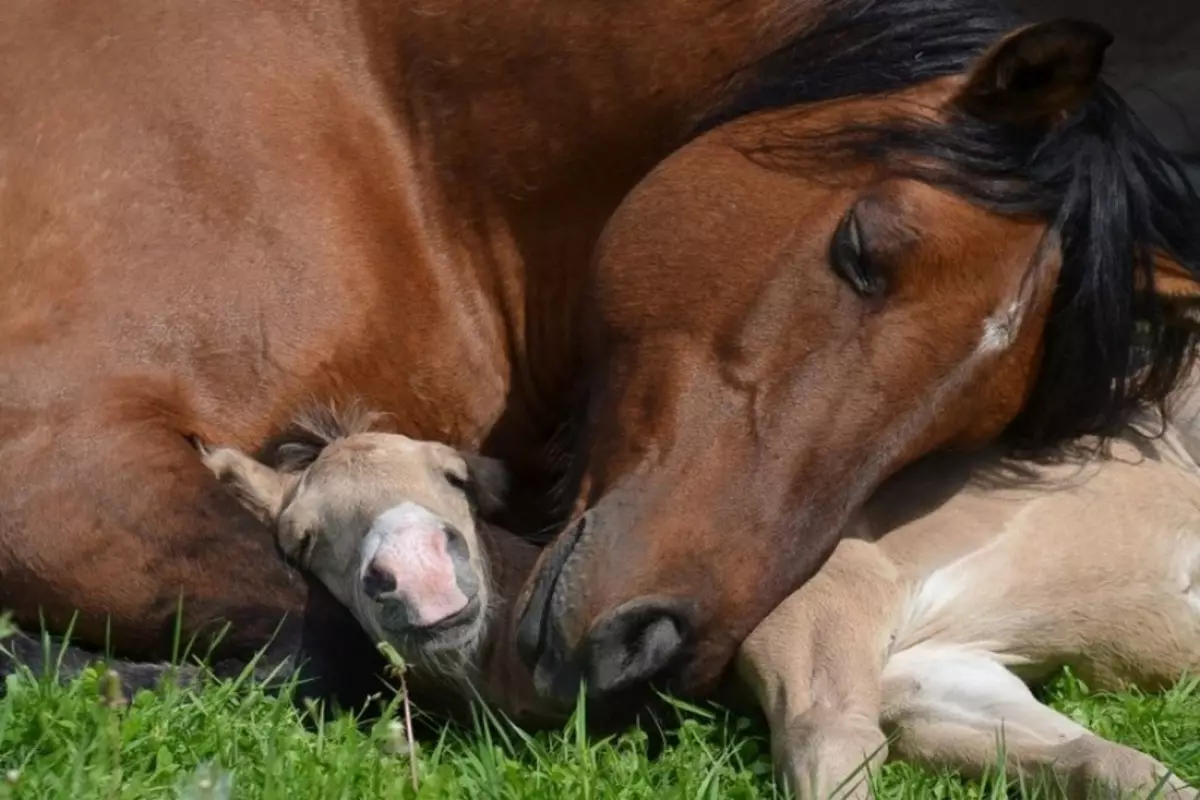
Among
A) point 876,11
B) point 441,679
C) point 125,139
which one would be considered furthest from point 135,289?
point 876,11

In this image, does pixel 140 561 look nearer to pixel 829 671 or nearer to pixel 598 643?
pixel 598 643

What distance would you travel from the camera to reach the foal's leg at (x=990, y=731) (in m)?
2.30

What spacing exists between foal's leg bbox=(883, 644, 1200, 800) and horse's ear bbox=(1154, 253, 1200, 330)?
67cm

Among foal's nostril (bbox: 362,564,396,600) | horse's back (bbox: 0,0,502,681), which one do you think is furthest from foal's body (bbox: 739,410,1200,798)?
horse's back (bbox: 0,0,502,681)

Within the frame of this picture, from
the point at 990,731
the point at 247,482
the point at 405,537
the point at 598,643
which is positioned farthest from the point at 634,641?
the point at 247,482

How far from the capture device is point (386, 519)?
2.70 m

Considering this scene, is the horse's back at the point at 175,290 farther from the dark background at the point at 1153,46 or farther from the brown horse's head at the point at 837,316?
the dark background at the point at 1153,46

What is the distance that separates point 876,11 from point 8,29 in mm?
1525

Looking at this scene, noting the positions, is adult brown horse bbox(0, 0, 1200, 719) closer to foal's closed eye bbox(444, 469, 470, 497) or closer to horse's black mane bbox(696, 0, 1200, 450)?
horse's black mane bbox(696, 0, 1200, 450)

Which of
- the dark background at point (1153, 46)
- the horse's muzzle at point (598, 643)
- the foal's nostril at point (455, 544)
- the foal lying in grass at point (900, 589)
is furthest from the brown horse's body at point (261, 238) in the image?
the dark background at point (1153, 46)

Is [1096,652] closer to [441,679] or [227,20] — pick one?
[441,679]

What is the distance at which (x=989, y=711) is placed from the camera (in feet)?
8.46

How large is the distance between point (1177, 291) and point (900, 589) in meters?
0.71

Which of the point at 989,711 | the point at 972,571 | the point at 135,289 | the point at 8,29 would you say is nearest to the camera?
the point at 989,711
